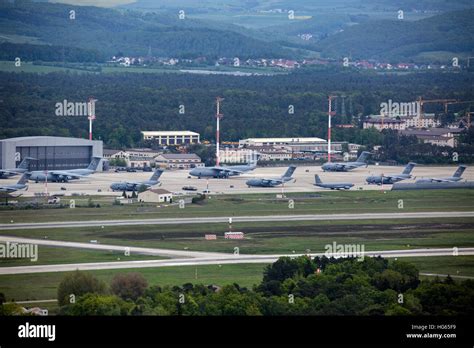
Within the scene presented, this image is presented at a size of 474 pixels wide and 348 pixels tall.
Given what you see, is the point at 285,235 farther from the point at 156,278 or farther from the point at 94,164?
the point at 94,164

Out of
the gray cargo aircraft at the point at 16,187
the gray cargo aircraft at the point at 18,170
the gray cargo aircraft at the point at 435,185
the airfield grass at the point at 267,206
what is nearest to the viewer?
the airfield grass at the point at 267,206

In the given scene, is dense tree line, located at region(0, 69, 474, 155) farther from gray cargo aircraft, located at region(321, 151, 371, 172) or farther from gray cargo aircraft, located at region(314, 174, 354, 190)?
gray cargo aircraft, located at region(314, 174, 354, 190)

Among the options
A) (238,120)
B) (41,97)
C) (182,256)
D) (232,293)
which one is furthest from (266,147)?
(232,293)

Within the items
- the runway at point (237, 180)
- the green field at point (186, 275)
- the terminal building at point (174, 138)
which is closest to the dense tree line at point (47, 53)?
the terminal building at point (174, 138)

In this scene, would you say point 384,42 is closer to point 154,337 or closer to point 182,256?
point 182,256

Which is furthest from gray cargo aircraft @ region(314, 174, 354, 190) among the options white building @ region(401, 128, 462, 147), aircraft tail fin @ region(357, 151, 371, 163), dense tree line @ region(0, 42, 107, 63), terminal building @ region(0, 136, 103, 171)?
dense tree line @ region(0, 42, 107, 63)

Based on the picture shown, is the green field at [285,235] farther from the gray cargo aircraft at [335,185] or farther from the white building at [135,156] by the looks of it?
the white building at [135,156]
